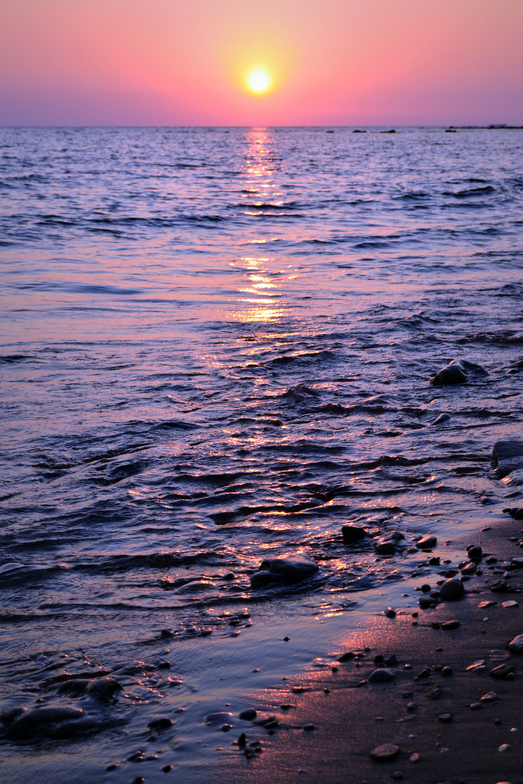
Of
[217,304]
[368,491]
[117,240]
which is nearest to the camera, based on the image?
[368,491]

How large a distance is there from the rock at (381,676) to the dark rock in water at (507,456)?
212 cm

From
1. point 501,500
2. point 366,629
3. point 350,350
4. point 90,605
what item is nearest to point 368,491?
point 501,500

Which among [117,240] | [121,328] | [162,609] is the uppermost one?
[117,240]

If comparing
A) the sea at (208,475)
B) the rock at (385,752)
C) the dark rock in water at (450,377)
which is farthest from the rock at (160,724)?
the dark rock in water at (450,377)

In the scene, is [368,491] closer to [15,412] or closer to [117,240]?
[15,412]

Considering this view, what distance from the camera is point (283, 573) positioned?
3.18m

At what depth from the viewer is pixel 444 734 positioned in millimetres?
2027

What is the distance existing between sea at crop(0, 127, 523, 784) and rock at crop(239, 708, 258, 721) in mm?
33

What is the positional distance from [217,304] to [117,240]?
7123 mm

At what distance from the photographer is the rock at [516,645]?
238 cm

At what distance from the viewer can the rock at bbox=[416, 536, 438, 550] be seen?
336 centimetres

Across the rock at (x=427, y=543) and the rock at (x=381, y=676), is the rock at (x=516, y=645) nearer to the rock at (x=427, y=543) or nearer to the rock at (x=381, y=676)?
the rock at (x=381, y=676)

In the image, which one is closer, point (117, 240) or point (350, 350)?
point (350, 350)

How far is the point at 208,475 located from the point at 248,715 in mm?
2272
